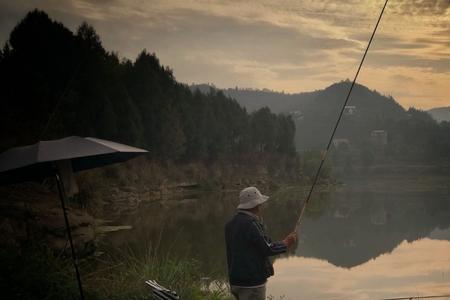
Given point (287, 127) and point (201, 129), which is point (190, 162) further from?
point (287, 127)

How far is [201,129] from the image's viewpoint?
30016mm

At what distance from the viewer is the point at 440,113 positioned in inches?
2477

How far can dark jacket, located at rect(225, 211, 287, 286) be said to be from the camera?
3447 mm

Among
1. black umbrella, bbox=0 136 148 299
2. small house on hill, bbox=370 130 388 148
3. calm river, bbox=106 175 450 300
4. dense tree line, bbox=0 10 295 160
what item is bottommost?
calm river, bbox=106 175 450 300

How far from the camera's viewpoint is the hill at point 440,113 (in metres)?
56.0

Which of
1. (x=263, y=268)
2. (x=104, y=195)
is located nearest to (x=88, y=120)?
(x=104, y=195)

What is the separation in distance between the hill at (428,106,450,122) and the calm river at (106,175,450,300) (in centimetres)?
3316

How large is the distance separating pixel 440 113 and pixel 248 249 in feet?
212

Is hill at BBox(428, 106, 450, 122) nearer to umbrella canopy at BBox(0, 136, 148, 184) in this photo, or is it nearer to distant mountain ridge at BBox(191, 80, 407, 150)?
distant mountain ridge at BBox(191, 80, 407, 150)

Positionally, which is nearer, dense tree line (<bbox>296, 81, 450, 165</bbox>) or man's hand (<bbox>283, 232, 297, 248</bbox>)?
man's hand (<bbox>283, 232, 297, 248</bbox>)

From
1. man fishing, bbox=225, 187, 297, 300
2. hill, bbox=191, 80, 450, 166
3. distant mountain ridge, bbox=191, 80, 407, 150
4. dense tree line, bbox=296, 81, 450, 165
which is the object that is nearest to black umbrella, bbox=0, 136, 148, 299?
man fishing, bbox=225, 187, 297, 300

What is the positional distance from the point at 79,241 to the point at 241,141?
979 inches

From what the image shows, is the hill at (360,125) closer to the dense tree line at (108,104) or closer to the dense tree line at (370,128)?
the dense tree line at (370,128)

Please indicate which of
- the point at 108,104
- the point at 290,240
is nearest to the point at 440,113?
the point at 108,104
